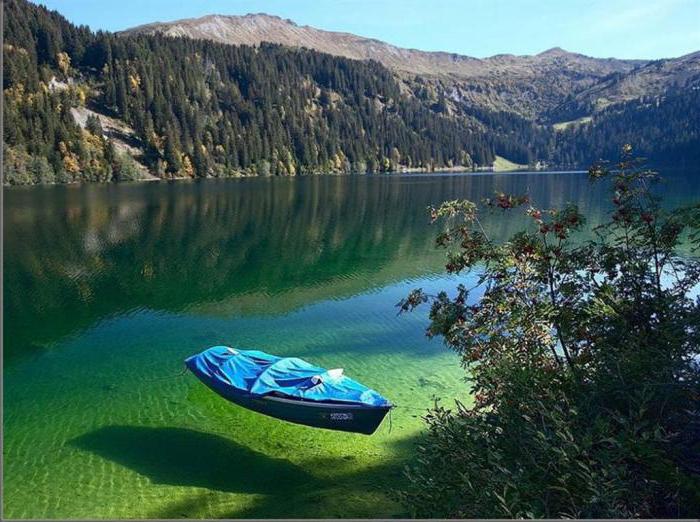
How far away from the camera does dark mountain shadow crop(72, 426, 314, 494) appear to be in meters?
15.1

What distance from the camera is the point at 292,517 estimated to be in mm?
13430

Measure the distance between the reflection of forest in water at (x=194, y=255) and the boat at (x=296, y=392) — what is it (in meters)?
12.8

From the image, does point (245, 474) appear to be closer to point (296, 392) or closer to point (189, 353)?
point (296, 392)

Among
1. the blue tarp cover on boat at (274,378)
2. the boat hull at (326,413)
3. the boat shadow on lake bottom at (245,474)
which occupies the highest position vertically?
the blue tarp cover on boat at (274,378)

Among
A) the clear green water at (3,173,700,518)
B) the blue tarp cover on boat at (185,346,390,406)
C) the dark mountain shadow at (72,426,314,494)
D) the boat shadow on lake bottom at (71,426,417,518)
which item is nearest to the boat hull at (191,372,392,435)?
the blue tarp cover on boat at (185,346,390,406)

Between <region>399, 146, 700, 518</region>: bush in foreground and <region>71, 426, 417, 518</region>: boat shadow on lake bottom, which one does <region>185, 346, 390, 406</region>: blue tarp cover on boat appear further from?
<region>399, 146, 700, 518</region>: bush in foreground

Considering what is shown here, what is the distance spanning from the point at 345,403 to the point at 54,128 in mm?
150265

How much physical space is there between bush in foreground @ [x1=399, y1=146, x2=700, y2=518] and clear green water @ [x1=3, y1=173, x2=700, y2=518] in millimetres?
2072

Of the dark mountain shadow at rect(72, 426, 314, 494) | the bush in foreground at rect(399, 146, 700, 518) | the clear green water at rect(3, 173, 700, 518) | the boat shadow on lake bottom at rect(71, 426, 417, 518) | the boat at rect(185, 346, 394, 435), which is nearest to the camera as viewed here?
the bush in foreground at rect(399, 146, 700, 518)

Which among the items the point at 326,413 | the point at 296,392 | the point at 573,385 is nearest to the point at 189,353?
the point at 296,392

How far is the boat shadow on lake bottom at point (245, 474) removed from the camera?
13.7m

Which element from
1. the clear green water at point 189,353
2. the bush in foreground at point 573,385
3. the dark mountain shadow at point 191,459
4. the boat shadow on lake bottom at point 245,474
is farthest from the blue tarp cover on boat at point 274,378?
the bush in foreground at point 573,385

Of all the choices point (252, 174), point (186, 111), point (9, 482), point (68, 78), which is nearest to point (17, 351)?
point (9, 482)

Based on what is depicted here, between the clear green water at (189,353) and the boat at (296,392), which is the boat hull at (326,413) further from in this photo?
the clear green water at (189,353)
